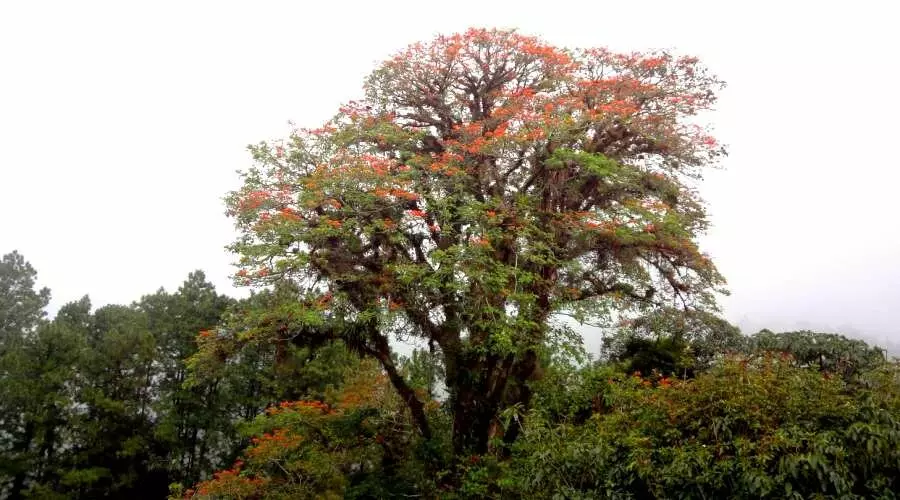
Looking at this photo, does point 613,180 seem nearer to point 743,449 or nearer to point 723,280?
point 723,280

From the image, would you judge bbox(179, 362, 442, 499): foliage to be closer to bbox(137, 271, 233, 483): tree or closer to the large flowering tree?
the large flowering tree

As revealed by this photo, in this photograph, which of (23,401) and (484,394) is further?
(23,401)

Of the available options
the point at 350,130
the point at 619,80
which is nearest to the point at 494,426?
the point at 350,130

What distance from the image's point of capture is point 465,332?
959 cm

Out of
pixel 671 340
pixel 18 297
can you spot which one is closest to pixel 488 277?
pixel 671 340

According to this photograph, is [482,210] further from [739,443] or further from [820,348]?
[820,348]

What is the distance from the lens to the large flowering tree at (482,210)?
8117 mm

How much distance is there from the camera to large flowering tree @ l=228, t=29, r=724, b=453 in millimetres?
8117

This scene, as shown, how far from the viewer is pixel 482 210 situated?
27.6 ft

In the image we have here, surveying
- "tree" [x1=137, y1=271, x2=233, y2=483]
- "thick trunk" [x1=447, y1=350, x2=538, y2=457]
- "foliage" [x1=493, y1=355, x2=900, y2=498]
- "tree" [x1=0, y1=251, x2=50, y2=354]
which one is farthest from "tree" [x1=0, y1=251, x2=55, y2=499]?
"foliage" [x1=493, y1=355, x2=900, y2=498]

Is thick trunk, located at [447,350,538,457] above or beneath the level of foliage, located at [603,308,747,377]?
beneath

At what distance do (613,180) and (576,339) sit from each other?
267cm

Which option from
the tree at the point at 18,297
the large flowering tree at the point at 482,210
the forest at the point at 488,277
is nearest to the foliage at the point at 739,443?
the forest at the point at 488,277

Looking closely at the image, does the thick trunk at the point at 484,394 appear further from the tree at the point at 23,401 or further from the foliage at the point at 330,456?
the tree at the point at 23,401
